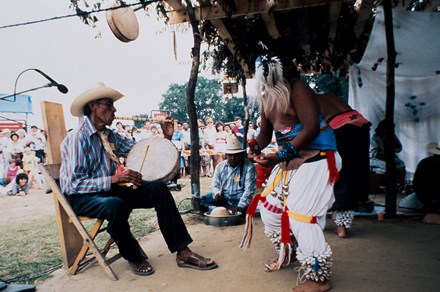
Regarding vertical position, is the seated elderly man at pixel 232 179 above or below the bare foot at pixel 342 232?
above

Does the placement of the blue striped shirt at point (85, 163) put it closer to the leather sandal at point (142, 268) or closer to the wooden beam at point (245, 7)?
the leather sandal at point (142, 268)

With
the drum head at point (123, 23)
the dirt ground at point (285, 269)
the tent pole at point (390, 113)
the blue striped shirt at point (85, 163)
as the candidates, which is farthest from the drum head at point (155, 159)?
the tent pole at point (390, 113)

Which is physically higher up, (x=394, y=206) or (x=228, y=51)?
(x=228, y=51)

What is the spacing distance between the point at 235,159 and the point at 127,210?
2.15 metres

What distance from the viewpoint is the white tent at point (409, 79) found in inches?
182

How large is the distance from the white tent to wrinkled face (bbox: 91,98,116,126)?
4073mm

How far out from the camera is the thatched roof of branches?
4906mm

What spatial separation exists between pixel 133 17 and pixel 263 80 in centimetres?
342

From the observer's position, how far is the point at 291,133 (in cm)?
238

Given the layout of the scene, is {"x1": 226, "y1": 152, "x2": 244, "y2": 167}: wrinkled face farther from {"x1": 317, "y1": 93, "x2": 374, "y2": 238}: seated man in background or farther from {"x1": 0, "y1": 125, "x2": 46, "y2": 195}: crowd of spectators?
{"x1": 0, "y1": 125, "x2": 46, "y2": 195}: crowd of spectators

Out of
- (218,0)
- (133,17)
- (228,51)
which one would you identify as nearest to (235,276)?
(218,0)

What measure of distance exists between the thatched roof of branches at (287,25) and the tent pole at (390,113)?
3.25 feet

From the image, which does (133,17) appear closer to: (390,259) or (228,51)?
(228,51)

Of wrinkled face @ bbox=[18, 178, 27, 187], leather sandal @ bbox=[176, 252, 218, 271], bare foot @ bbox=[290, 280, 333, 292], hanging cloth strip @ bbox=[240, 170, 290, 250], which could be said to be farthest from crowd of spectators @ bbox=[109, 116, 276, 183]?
bare foot @ bbox=[290, 280, 333, 292]
